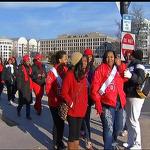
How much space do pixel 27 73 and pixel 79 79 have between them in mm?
5788

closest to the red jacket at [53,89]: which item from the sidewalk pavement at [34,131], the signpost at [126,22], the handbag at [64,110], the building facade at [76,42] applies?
the handbag at [64,110]

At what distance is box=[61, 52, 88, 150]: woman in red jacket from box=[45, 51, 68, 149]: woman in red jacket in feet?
3.33

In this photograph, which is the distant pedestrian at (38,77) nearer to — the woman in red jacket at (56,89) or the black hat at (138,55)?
the woman in red jacket at (56,89)

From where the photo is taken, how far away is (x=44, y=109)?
14047 millimetres

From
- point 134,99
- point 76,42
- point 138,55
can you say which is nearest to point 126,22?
point 138,55

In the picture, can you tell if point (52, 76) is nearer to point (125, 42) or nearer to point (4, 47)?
point (125, 42)

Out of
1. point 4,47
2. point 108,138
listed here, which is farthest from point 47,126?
point 4,47

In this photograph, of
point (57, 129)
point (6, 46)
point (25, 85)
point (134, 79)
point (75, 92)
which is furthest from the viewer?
point (6, 46)

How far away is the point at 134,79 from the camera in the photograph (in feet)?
24.0

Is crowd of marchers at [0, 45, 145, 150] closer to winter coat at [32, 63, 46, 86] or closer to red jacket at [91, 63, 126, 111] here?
red jacket at [91, 63, 126, 111]

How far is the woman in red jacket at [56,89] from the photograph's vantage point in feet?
25.3

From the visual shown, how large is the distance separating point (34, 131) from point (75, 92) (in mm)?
3619

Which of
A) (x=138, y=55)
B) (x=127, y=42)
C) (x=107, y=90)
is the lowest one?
(x=107, y=90)

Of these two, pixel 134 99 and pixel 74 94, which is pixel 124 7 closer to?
pixel 134 99
